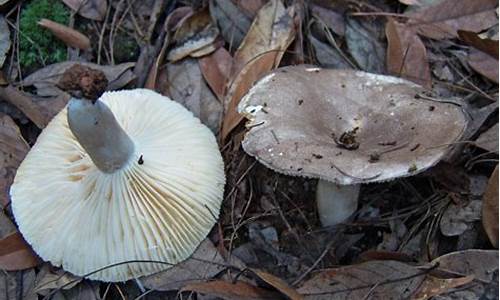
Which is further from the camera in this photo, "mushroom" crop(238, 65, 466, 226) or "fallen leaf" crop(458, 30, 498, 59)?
"fallen leaf" crop(458, 30, 498, 59)

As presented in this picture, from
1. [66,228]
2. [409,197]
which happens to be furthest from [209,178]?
[409,197]

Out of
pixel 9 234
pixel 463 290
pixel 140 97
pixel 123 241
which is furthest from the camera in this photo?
pixel 140 97

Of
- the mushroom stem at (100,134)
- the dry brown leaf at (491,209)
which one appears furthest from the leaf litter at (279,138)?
the mushroom stem at (100,134)

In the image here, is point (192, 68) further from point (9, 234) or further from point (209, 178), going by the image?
point (9, 234)

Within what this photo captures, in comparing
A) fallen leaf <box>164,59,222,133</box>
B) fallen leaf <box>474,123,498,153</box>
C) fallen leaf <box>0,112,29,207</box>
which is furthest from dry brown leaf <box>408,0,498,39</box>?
fallen leaf <box>0,112,29,207</box>

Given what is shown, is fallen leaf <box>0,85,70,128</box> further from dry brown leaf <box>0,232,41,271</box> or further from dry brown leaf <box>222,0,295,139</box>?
dry brown leaf <box>222,0,295,139</box>
